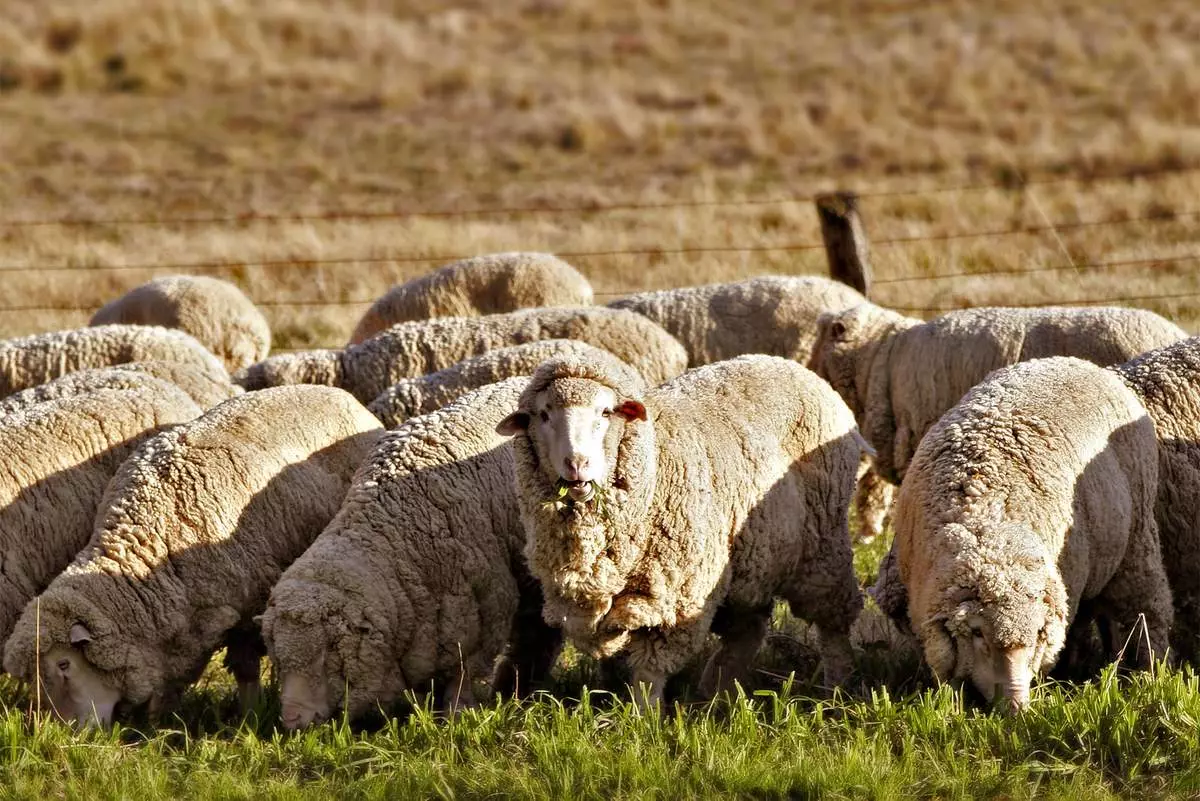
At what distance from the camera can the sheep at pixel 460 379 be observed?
7422mm

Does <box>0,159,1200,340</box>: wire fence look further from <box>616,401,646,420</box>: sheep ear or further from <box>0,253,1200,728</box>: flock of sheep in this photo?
<box>616,401,646,420</box>: sheep ear

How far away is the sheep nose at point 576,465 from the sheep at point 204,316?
6417mm

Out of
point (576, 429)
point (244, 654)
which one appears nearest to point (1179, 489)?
point (576, 429)

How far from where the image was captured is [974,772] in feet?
15.7

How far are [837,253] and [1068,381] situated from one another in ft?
18.3

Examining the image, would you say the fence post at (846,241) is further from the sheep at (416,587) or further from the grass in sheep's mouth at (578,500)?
the grass in sheep's mouth at (578,500)

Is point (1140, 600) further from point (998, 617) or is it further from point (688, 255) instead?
point (688, 255)

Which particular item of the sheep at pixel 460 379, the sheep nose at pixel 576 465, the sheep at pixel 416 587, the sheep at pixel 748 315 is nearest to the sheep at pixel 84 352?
the sheep at pixel 460 379

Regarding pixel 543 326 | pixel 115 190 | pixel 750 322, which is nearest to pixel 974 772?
pixel 543 326

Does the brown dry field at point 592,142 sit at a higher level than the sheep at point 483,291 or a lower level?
higher

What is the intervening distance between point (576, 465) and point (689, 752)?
0.95 metres

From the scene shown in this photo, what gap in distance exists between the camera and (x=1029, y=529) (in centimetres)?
520

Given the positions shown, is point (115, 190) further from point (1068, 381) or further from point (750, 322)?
point (1068, 381)

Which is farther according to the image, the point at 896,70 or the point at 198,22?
the point at 198,22
